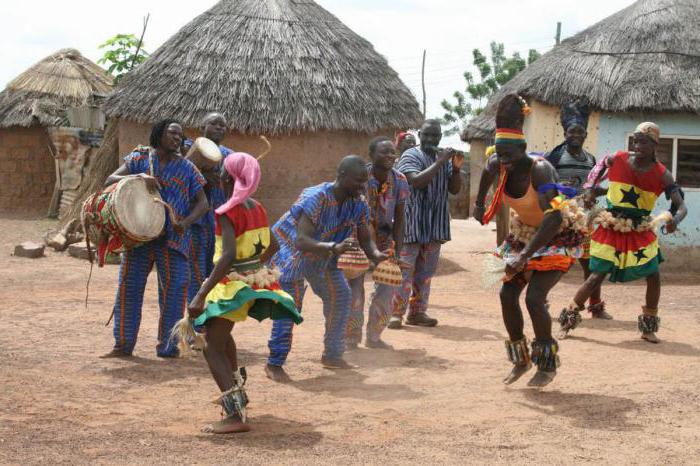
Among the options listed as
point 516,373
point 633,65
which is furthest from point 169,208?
point 633,65

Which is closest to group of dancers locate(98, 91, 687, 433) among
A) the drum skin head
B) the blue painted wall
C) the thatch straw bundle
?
the drum skin head

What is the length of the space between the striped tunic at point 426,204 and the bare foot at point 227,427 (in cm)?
393

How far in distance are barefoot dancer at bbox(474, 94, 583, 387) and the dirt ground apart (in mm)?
304

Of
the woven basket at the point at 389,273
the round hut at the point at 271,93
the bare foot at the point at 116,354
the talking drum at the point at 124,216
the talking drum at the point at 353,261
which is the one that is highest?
the round hut at the point at 271,93

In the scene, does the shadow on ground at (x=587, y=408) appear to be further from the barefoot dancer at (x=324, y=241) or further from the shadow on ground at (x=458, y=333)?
the shadow on ground at (x=458, y=333)

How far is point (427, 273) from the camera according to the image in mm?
9031

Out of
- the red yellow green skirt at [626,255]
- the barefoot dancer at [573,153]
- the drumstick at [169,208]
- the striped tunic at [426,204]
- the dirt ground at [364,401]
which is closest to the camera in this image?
the dirt ground at [364,401]

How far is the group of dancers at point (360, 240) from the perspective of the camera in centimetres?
520

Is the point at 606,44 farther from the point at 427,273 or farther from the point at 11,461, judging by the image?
the point at 11,461

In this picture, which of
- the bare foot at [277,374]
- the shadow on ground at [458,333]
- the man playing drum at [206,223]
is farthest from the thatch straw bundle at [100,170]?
the bare foot at [277,374]

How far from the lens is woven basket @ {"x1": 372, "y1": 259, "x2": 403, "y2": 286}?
7.43 metres

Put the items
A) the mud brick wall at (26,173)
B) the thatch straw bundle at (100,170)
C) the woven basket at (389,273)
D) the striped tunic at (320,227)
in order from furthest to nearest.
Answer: the mud brick wall at (26,173), the thatch straw bundle at (100,170), the woven basket at (389,273), the striped tunic at (320,227)

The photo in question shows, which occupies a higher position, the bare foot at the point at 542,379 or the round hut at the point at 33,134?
the round hut at the point at 33,134

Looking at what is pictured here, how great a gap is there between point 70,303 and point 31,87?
1417 centimetres
